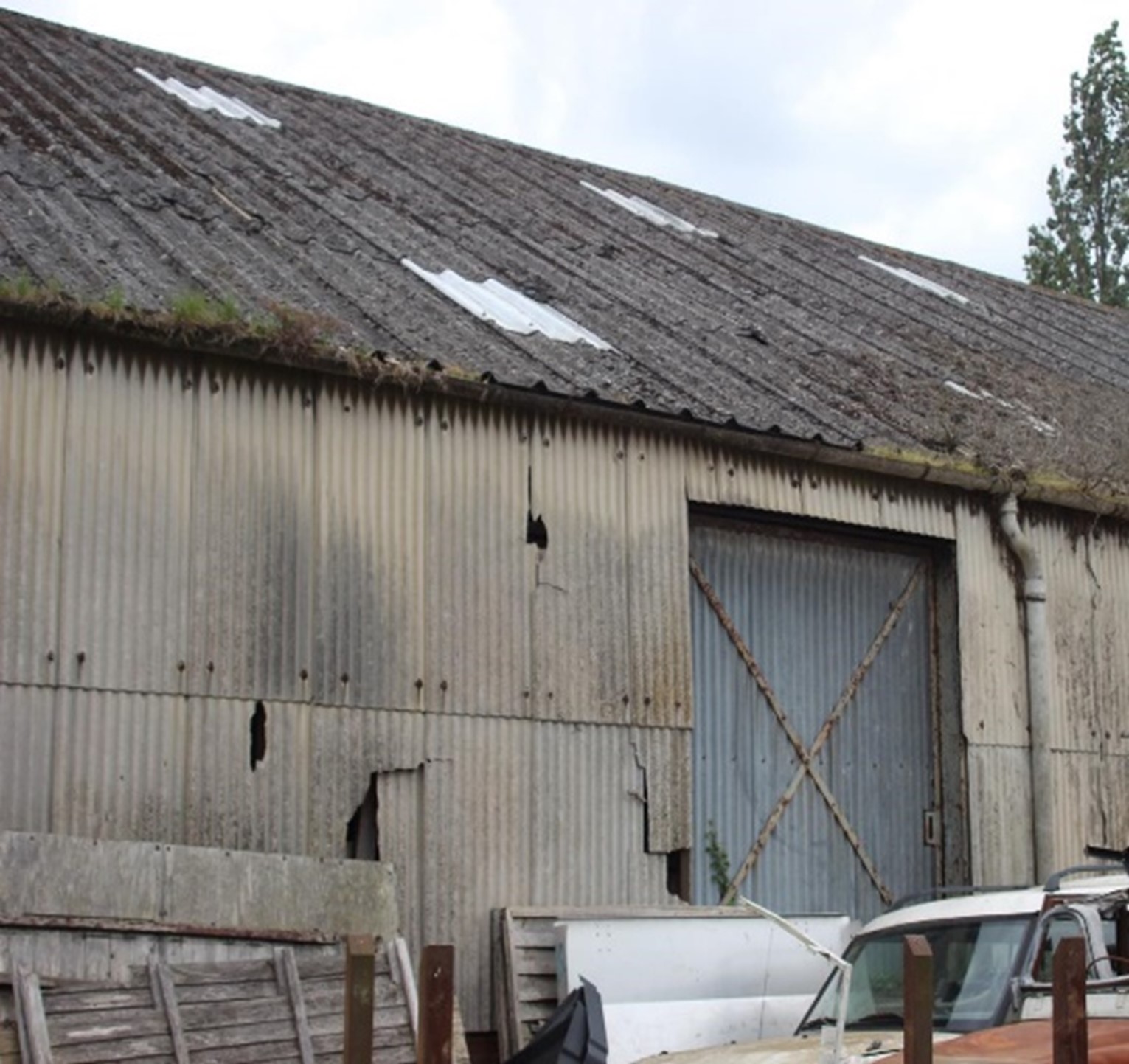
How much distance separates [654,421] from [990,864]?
161 inches

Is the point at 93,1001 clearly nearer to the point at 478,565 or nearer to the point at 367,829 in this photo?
the point at 367,829

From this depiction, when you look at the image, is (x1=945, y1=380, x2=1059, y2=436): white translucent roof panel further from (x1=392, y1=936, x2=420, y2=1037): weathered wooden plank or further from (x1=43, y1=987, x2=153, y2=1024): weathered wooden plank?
(x1=43, y1=987, x2=153, y2=1024): weathered wooden plank

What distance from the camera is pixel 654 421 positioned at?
11656 millimetres

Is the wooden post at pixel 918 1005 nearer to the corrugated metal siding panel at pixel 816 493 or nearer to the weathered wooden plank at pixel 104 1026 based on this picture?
the weathered wooden plank at pixel 104 1026

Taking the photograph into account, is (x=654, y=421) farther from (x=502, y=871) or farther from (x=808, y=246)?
(x=808, y=246)

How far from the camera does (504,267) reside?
13.9m

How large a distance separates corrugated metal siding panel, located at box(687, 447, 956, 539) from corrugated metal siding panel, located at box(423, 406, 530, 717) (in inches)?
54.1

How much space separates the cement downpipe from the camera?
530 inches

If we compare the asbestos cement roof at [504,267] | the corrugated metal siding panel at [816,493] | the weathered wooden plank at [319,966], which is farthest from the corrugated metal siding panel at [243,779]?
the corrugated metal siding panel at [816,493]

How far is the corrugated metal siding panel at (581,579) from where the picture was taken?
11.2 m

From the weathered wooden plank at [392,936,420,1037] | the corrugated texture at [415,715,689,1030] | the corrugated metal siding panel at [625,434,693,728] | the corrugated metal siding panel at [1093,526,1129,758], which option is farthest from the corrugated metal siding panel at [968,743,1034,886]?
the weathered wooden plank at [392,936,420,1037]

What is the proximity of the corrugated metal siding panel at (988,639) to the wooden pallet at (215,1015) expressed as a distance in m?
5.26

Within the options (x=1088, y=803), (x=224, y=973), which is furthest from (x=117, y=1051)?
(x=1088, y=803)

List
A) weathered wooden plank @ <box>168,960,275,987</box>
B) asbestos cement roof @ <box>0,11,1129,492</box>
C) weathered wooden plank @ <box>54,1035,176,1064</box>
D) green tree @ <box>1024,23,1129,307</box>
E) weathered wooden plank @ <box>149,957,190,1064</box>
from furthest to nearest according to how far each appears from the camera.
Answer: green tree @ <box>1024,23,1129,307</box> → asbestos cement roof @ <box>0,11,1129,492</box> → weathered wooden plank @ <box>168,960,275,987</box> → weathered wooden plank @ <box>149,957,190,1064</box> → weathered wooden plank @ <box>54,1035,176,1064</box>
